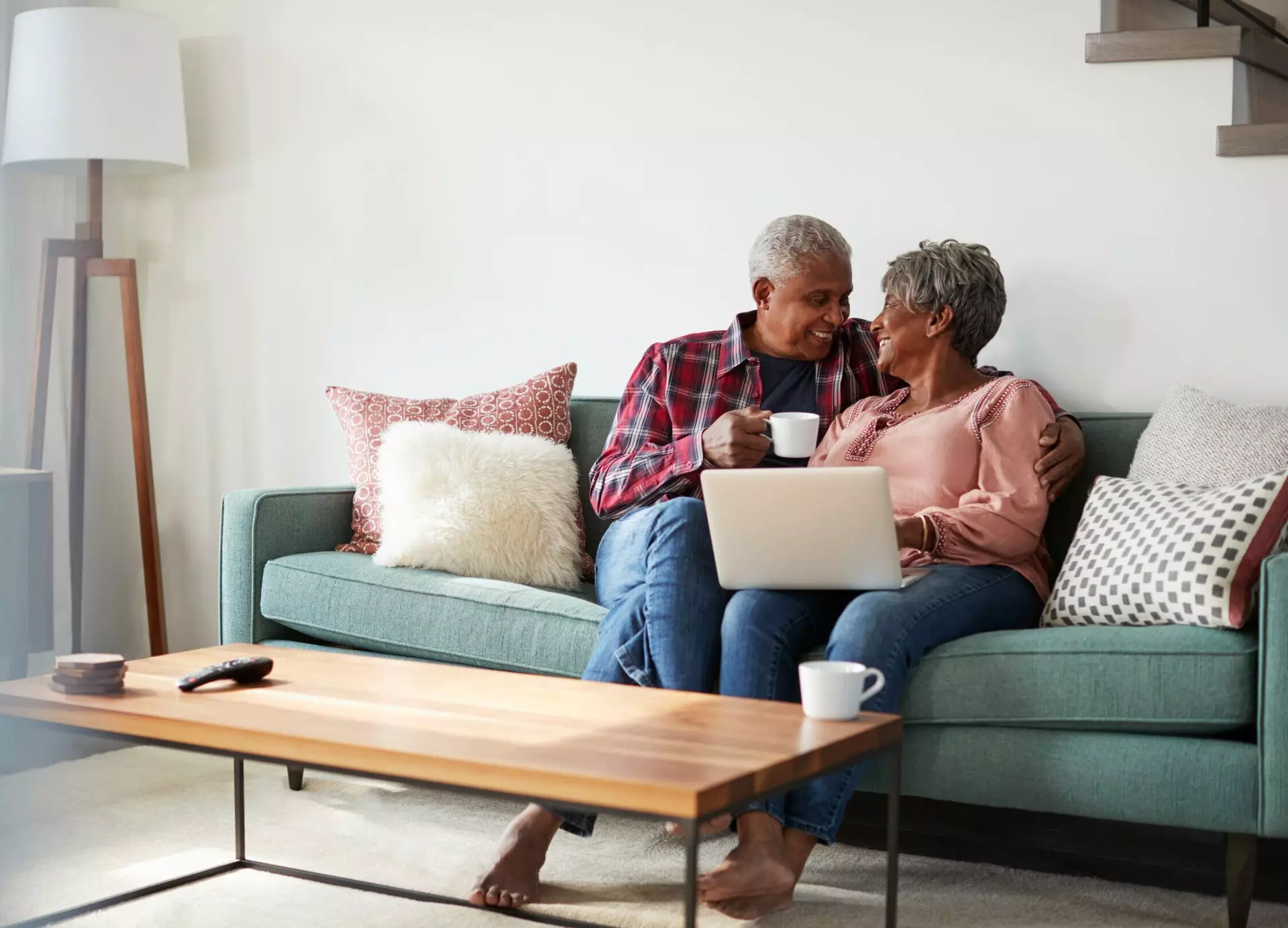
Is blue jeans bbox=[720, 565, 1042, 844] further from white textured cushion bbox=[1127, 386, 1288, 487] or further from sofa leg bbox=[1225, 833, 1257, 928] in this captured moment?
sofa leg bbox=[1225, 833, 1257, 928]

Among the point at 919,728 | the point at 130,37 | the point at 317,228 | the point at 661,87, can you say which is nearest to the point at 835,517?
the point at 919,728

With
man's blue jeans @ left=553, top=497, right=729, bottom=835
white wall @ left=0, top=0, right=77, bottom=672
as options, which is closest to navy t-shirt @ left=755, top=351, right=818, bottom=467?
man's blue jeans @ left=553, top=497, right=729, bottom=835

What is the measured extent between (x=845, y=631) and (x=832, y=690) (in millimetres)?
373

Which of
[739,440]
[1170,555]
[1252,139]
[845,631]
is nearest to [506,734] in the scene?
[845,631]

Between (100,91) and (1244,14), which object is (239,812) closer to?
(100,91)

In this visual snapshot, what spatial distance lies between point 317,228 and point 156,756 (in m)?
1.45

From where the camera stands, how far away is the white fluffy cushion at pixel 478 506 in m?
2.77

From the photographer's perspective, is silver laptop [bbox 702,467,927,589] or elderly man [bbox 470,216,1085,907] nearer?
silver laptop [bbox 702,467,927,589]

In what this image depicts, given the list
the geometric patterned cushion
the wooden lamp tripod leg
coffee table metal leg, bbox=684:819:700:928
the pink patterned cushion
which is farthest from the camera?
the wooden lamp tripod leg

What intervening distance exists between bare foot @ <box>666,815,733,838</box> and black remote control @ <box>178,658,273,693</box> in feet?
2.02

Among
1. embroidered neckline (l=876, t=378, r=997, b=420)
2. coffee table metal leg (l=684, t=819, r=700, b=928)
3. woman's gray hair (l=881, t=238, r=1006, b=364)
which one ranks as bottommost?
coffee table metal leg (l=684, t=819, r=700, b=928)

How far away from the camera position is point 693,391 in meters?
2.69

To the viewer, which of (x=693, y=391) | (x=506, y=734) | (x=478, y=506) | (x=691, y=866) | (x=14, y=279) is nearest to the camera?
(x=14, y=279)

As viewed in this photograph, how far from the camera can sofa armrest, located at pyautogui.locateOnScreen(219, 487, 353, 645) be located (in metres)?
2.89
